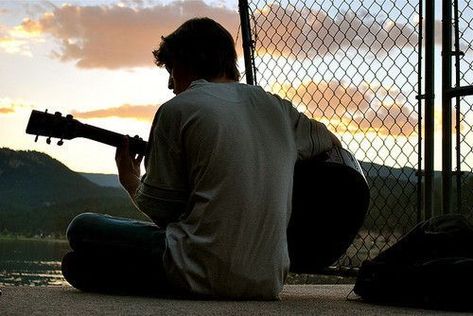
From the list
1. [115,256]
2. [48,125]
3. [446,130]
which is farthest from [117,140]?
[446,130]

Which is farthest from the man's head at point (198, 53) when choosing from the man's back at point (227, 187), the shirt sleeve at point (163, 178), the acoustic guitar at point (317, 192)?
the acoustic guitar at point (317, 192)

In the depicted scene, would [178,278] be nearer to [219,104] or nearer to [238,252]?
[238,252]

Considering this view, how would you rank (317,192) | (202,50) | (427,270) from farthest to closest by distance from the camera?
(317,192) < (202,50) < (427,270)

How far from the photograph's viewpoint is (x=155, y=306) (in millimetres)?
2420

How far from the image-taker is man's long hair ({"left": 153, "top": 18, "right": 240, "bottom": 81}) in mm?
2836

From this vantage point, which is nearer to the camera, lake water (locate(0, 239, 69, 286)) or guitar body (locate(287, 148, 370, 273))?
A: guitar body (locate(287, 148, 370, 273))

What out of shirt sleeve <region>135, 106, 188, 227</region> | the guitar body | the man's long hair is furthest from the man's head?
the guitar body

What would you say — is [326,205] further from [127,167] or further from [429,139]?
[429,139]

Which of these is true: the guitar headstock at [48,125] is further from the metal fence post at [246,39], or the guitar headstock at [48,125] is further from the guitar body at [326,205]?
the metal fence post at [246,39]

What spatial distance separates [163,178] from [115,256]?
1.46 ft

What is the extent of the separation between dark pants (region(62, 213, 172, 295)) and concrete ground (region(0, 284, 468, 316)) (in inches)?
2.8

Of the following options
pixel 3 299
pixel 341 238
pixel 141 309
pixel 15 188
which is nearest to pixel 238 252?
pixel 141 309

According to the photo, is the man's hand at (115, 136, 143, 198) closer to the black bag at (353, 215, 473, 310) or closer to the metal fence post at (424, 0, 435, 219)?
the black bag at (353, 215, 473, 310)

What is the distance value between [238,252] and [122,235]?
1.75ft
